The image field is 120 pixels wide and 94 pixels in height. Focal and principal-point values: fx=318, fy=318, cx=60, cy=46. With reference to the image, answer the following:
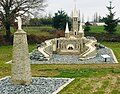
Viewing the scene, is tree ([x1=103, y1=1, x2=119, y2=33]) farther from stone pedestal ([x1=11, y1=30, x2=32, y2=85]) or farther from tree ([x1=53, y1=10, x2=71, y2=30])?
stone pedestal ([x1=11, y1=30, x2=32, y2=85])

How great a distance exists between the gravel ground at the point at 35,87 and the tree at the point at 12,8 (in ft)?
111

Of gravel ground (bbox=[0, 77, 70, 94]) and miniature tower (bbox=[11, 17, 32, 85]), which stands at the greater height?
miniature tower (bbox=[11, 17, 32, 85])

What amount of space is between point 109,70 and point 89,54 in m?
9.33

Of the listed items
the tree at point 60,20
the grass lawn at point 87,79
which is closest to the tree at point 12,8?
the tree at point 60,20

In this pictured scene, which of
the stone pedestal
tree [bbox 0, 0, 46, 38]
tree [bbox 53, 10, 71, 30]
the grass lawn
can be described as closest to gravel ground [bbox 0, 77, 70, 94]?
the stone pedestal

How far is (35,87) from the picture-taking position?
17469 millimetres

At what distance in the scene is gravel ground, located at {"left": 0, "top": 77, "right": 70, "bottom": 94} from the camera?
16.6 metres

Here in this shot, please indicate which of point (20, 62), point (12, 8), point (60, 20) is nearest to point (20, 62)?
point (20, 62)

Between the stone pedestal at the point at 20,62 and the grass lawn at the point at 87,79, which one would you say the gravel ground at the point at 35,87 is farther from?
the grass lawn at the point at 87,79

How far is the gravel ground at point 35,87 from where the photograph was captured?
16.6 metres

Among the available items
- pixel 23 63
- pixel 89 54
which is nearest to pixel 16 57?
pixel 23 63

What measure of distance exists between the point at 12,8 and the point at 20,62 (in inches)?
1497

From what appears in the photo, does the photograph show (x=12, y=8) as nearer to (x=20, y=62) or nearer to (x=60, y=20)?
(x=60, y=20)

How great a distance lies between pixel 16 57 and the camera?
1755cm
